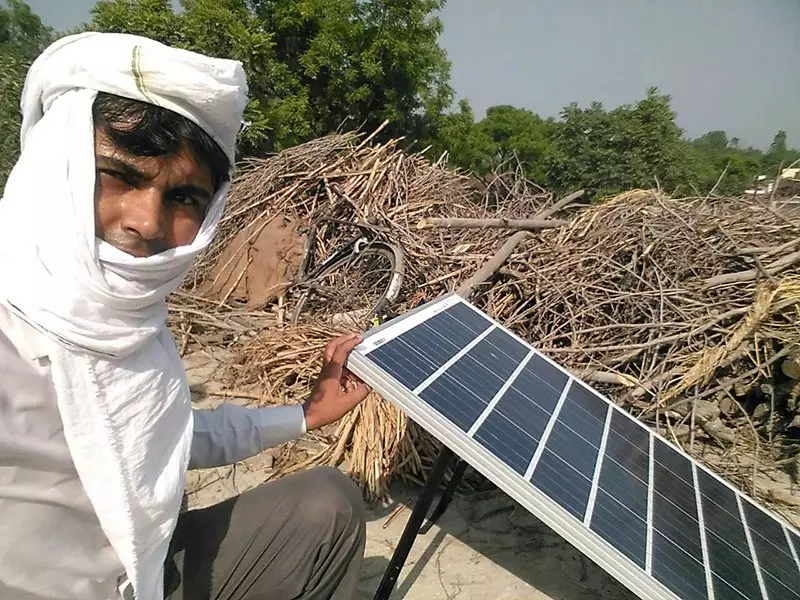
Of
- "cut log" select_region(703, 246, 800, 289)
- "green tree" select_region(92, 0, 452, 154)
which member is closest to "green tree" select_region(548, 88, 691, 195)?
"green tree" select_region(92, 0, 452, 154)

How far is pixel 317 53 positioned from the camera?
59.0ft

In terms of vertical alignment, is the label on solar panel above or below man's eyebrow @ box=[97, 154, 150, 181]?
below

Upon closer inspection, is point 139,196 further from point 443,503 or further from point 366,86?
point 366,86

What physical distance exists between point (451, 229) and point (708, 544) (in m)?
5.66

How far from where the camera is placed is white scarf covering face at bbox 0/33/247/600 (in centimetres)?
139

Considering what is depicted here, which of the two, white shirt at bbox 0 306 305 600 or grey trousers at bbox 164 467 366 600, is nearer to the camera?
white shirt at bbox 0 306 305 600

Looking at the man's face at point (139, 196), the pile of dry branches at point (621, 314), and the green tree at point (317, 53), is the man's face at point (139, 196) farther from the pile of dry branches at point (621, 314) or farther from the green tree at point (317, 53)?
the green tree at point (317, 53)

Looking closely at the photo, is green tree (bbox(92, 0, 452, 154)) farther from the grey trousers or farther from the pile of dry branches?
the grey trousers

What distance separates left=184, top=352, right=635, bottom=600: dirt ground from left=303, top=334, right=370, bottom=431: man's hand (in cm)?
133

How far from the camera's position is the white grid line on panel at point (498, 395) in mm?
1965

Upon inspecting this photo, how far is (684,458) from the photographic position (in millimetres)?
2730

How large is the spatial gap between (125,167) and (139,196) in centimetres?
8

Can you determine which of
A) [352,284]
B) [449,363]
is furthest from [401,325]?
[352,284]

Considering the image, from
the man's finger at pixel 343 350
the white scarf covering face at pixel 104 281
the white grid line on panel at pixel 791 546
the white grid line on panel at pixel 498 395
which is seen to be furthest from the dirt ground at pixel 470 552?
the white scarf covering face at pixel 104 281
